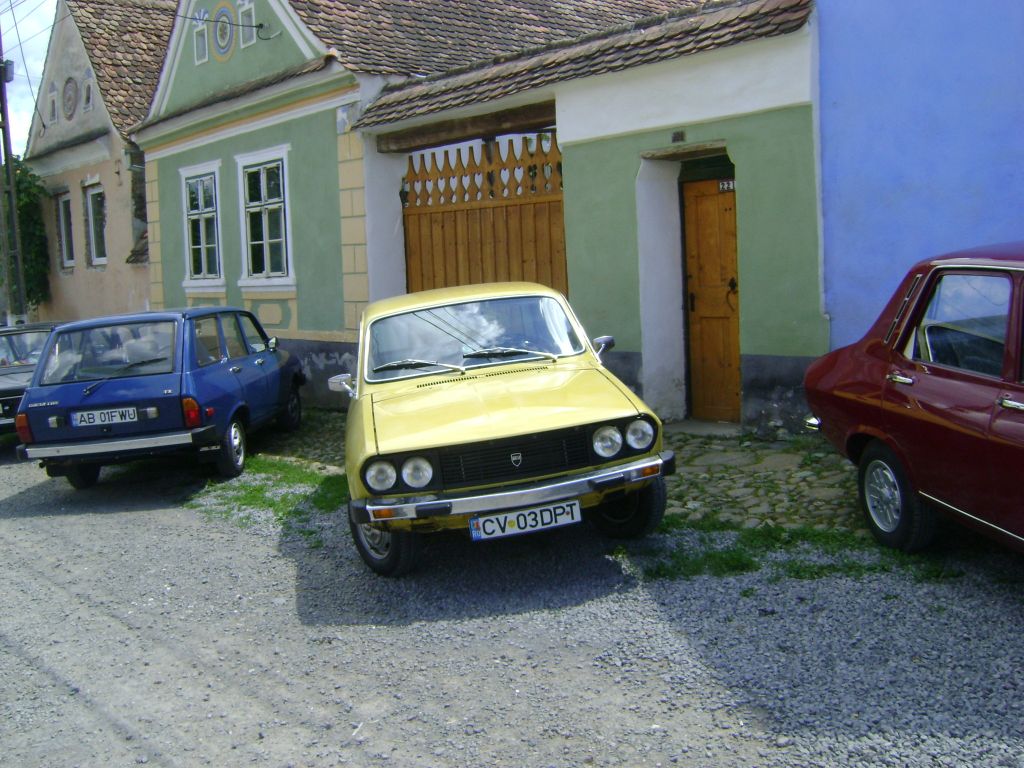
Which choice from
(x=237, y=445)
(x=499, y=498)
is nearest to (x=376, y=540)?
(x=499, y=498)

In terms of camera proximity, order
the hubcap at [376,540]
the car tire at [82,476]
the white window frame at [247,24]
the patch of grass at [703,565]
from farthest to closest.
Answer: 1. the white window frame at [247,24]
2. the car tire at [82,476]
3. the hubcap at [376,540]
4. the patch of grass at [703,565]

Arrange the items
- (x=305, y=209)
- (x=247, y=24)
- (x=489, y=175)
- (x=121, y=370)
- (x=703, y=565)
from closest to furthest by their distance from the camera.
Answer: (x=703, y=565), (x=121, y=370), (x=489, y=175), (x=305, y=209), (x=247, y=24)

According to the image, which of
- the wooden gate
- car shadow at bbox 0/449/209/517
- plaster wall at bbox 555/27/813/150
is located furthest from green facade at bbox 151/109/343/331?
plaster wall at bbox 555/27/813/150

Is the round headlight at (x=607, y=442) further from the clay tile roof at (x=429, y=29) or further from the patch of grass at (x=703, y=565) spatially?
the clay tile roof at (x=429, y=29)

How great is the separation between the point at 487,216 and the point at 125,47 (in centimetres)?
1328

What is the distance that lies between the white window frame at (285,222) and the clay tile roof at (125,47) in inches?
219

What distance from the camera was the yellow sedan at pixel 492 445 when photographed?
5.42 metres

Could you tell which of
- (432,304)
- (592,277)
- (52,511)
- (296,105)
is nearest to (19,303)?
(296,105)

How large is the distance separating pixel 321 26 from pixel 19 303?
30.7 ft

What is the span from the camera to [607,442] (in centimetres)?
562

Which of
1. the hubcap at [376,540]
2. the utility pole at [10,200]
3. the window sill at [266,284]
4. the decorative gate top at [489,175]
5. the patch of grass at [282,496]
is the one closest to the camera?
the hubcap at [376,540]

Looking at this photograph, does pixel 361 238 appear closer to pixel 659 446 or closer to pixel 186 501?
pixel 186 501

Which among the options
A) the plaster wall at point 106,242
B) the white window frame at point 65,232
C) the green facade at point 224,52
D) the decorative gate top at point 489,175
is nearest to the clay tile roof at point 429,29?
the green facade at point 224,52

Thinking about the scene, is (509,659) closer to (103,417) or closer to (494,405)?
(494,405)
